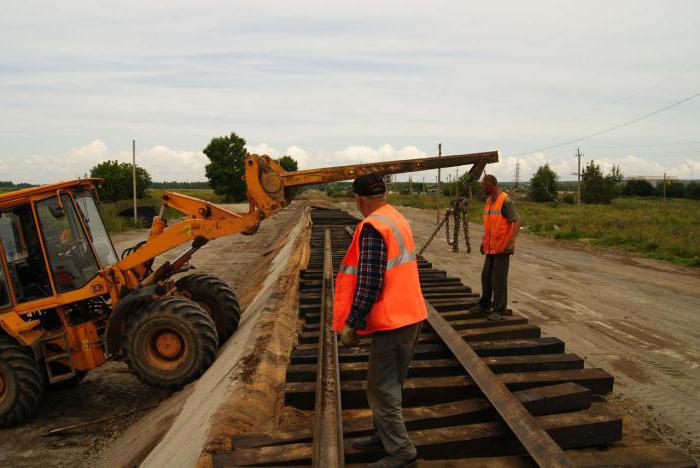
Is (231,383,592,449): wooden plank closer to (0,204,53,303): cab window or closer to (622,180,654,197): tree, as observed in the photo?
(0,204,53,303): cab window

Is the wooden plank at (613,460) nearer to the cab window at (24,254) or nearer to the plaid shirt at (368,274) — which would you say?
the plaid shirt at (368,274)

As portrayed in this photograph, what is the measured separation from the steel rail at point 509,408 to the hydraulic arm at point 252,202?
2.31 meters

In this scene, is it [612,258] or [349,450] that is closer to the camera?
[349,450]

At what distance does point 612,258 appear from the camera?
16.5m

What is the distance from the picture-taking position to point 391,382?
3.38m

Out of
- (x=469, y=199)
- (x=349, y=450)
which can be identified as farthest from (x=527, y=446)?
(x=469, y=199)

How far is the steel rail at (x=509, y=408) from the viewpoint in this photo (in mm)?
3299

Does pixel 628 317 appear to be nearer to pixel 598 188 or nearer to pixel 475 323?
pixel 475 323

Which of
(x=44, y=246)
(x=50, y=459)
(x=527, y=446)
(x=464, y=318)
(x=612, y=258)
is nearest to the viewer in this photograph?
(x=527, y=446)

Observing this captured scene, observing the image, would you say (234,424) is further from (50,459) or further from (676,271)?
(676,271)

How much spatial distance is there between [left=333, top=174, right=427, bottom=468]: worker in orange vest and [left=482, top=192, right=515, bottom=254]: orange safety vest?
354 cm

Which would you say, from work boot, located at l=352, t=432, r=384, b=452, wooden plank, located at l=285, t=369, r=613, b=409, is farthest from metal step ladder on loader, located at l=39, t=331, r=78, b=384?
work boot, located at l=352, t=432, r=384, b=452

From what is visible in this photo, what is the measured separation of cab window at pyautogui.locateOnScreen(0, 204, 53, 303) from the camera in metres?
6.24

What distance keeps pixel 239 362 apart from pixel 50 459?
6.84 ft
